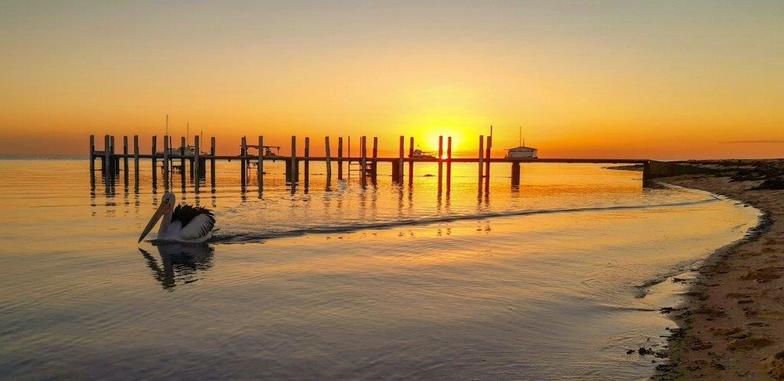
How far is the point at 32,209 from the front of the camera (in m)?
21.3

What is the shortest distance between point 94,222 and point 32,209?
5655 millimetres

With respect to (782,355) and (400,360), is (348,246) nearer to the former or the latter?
(400,360)

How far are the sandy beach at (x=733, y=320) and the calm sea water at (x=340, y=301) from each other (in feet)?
1.10

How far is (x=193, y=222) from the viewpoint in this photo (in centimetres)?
1377

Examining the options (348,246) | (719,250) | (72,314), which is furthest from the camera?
(348,246)

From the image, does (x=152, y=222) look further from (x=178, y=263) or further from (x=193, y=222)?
(x=178, y=263)

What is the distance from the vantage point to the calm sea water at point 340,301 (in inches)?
212

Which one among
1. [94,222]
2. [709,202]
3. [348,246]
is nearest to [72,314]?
[348,246]

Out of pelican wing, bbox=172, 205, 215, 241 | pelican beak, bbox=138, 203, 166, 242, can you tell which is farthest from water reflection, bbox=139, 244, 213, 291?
pelican beak, bbox=138, 203, 166, 242

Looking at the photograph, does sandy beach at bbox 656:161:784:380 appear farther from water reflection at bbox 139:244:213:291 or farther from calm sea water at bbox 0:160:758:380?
water reflection at bbox 139:244:213:291

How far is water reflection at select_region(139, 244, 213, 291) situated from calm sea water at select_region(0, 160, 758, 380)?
60mm

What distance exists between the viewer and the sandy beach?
16.2 feet

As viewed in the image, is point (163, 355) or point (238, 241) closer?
point (163, 355)

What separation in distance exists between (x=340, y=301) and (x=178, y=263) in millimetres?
4566
